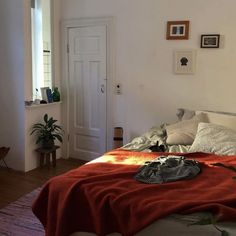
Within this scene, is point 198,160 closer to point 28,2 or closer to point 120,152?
point 120,152

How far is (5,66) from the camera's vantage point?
13.6ft

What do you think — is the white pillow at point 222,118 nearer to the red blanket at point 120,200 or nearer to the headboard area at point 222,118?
the headboard area at point 222,118

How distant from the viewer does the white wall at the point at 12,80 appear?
3.97m

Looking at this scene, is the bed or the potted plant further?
the potted plant

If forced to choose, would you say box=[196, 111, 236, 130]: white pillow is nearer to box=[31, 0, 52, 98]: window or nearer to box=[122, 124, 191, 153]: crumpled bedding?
box=[122, 124, 191, 153]: crumpled bedding

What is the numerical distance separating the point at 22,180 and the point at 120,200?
2.33m

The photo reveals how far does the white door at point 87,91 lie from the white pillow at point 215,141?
1.71m

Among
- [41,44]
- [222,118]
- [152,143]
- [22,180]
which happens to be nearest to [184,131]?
[152,143]

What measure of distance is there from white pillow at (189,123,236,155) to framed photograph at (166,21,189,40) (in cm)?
130

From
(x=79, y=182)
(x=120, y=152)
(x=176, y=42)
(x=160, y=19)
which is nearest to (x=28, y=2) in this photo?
(x=160, y=19)

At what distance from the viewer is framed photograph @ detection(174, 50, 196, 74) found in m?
3.89

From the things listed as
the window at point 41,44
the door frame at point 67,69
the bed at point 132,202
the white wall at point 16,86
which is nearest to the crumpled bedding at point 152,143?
the bed at point 132,202

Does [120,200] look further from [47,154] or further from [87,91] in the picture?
[87,91]

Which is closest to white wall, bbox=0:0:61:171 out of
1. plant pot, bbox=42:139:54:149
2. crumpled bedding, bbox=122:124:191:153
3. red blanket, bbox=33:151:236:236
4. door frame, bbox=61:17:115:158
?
plant pot, bbox=42:139:54:149
